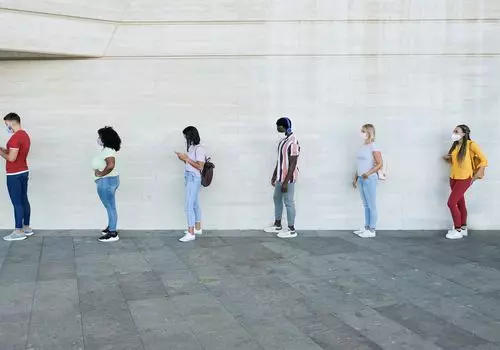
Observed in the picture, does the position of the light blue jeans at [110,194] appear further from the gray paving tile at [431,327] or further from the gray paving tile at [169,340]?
the gray paving tile at [431,327]

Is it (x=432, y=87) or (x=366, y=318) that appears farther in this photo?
(x=432, y=87)

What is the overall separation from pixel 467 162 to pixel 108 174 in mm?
5328

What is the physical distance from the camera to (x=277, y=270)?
616 centimetres

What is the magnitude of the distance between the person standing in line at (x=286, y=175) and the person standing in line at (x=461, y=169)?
7.86 ft

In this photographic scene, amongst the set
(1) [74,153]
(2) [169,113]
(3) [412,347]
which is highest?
(2) [169,113]

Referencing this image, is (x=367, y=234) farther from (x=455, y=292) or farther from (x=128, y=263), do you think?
(x=128, y=263)

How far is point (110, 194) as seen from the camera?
745 cm

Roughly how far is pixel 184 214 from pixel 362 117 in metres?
3.30

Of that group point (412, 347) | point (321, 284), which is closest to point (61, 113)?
point (321, 284)

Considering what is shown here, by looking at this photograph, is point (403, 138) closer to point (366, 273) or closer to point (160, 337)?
point (366, 273)

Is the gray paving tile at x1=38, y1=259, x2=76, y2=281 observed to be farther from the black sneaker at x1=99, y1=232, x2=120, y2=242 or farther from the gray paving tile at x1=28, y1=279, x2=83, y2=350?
the black sneaker at x1=99, y1=232, x2=120, y2=242

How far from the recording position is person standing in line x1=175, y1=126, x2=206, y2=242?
741cm

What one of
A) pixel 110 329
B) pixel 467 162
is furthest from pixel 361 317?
pixel 467 162

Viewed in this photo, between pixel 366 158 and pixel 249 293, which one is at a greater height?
pixel 366 158
